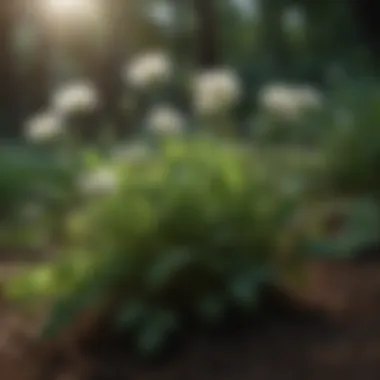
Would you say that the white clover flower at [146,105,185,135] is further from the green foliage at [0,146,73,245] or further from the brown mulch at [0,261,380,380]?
the brown mulch at [0,261,380,380]

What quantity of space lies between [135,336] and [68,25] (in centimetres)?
737

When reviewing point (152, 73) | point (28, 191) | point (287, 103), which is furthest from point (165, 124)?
point (28, 191)

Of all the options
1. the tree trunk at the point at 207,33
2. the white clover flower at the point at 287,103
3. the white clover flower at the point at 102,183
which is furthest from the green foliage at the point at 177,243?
the tree trunk at the point at 207,33

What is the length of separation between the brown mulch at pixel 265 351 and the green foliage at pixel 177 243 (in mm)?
90

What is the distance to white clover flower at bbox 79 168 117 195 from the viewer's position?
3.04 metres

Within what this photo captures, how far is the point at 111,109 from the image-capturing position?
6.74 m

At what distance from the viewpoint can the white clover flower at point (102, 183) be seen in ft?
9.96

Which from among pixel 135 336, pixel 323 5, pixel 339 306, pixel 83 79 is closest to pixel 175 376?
pixel 135 336

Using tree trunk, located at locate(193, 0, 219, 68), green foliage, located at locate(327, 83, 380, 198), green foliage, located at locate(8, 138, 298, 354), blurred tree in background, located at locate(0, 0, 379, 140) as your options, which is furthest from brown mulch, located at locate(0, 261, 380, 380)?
tree trunk, located at locate(193, 0, 219, 68)

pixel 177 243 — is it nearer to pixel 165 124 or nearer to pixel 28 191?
pixel 165 124

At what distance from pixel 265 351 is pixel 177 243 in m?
0.43

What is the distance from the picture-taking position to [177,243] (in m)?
3.02

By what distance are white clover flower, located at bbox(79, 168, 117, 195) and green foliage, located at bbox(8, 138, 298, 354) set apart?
2 cm

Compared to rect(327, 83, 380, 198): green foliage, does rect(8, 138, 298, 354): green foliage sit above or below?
below
